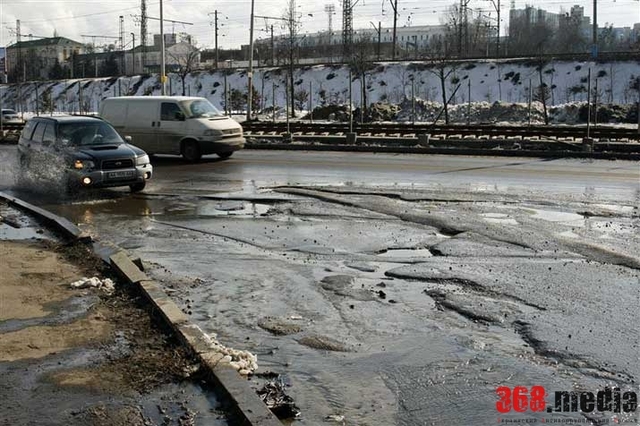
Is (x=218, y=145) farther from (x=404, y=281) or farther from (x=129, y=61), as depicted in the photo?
(x=129, y=61)

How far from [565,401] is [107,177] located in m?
11.9

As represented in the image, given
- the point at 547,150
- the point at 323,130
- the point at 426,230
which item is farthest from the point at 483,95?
the point at 426,230

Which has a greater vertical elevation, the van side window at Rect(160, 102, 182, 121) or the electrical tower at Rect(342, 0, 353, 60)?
the electrical tower at Rect(342, 0, 353, 60)

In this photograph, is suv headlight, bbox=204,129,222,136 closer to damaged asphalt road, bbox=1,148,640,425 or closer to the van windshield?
the van windshield

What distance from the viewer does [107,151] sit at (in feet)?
51.0

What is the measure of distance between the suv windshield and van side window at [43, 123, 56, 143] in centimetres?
16

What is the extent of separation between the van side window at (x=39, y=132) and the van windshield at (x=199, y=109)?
18.0ft

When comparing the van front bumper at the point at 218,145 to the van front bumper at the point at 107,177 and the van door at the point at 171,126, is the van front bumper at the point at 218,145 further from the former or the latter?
the van front bumper at the point at 107,177

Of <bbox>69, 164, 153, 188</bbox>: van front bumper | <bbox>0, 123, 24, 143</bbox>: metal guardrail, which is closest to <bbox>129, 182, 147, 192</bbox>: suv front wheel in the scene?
<bbox>69, 164, 153, 188</bbox>: van front bumper

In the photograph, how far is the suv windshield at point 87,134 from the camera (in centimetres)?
1606

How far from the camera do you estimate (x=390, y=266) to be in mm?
8938

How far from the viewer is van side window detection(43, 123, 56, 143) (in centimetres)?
1627

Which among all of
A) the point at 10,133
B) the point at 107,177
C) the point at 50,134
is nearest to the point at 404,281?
the point at 107,177

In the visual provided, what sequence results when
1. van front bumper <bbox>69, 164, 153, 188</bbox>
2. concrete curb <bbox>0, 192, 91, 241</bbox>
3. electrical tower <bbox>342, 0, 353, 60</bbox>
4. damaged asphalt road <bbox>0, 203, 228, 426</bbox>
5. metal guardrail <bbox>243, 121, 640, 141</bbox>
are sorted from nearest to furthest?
damaged asphalt road <bbox>0, 203, 228, 426</bbox> → concrete curb <bbox>0, 192, 91, 241</bbox> → van front bumper <bbox>69, 164, 153, 188</bbox> → metal guardrail <bbox>243, 121, 640, 141</bbox> → electrical tower <bbox>342, 0, 353, 60</bbox>
